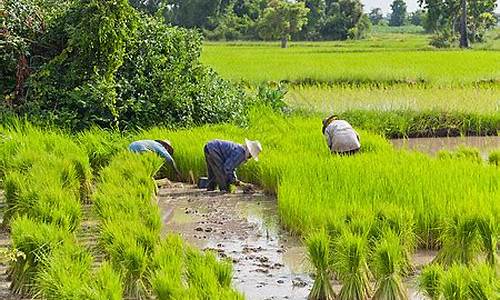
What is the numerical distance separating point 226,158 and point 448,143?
16.4ft

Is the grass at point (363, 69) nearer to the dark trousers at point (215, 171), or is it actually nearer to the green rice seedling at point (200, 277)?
the dark trousers at point (215, 171)

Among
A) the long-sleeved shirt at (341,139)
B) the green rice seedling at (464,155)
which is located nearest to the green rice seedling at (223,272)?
the long-sleeved shirt at (341,139)

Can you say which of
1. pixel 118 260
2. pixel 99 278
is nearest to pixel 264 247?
pixel 118 260

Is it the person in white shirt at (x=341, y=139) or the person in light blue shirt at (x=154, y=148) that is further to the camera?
the person in white shirt at (x=341, y=139)

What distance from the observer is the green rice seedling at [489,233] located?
14.6 feet

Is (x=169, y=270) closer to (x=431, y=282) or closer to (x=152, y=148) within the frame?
(x=431, y=282)

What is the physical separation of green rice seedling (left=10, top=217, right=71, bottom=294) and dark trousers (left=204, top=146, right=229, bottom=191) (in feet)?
8.89

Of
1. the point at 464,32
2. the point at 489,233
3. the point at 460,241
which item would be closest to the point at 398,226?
the point at 460,241

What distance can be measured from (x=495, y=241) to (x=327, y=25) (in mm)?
40237

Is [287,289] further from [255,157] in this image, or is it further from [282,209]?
[255,157]

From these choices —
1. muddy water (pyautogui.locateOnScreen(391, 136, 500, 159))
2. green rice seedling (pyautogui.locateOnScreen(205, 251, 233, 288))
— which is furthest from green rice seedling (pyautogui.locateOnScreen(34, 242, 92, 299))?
muddy water (pyautogui.locateOnScreen(391, 136, 500, 159))

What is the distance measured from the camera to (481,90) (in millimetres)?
13445

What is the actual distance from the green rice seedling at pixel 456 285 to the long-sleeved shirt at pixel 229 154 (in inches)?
134

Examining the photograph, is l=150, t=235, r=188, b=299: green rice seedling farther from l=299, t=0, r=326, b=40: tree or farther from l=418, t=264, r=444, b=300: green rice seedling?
l=299, t=0, r=326, b=40: tree
